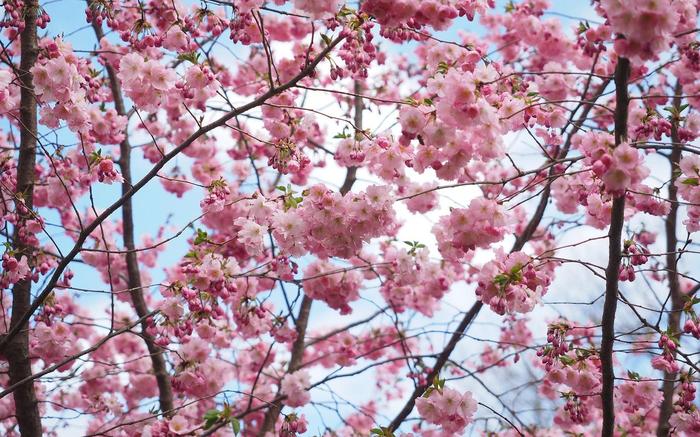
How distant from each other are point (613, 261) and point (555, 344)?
50 centimetres

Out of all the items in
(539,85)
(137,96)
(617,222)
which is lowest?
(617,222)

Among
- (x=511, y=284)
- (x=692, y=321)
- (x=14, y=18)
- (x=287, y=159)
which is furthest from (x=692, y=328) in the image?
(x=14, y=18)

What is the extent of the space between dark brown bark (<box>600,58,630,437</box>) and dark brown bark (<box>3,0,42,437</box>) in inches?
115

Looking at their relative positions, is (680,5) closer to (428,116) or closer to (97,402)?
(428,116)

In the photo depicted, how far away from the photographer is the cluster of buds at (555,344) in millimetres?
3072

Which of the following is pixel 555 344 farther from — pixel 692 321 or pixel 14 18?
pixel 14 18

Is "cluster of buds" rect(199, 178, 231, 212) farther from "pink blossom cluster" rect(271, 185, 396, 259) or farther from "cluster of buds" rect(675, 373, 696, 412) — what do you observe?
"cluster of buds" rect(675, 373, 696, 412)

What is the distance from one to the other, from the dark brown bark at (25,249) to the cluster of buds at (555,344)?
2.74m

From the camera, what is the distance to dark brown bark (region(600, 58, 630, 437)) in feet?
8.03

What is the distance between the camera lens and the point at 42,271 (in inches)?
151

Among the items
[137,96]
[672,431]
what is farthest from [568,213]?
[137,96]

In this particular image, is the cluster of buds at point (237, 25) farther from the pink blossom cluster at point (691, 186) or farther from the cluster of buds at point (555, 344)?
the pink blossom cluster at point (691, 186)

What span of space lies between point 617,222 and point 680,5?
4.22 ft

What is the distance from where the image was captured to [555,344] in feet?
10.1
